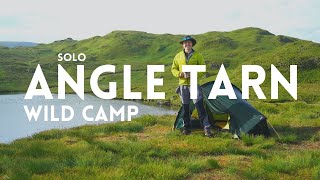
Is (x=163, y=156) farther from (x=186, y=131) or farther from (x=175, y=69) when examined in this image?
(x=175, y=69)

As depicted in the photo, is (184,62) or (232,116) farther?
(232,116)

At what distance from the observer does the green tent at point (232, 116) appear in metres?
16.1

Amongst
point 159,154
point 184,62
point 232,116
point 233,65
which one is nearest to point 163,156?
point 159,154

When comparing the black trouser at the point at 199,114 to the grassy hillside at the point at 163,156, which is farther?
the black trouser at the point at 199,114

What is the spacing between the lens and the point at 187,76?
15781 mm

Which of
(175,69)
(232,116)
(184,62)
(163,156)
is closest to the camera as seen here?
(163,156)

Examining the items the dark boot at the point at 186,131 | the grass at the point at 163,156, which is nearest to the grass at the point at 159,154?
the grass at the point at 163,156

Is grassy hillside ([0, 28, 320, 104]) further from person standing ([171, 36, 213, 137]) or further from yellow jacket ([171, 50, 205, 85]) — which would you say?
yellow jacket ([171, 50, 205, 85])

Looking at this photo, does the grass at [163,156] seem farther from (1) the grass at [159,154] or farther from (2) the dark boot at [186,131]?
(2) the dark boot at [186,131]

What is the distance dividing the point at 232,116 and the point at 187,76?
242cm

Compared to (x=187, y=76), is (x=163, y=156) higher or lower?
lower

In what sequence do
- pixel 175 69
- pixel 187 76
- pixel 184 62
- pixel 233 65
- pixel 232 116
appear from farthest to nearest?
pixel 233 65, pixel 232 116, pixel 175 69, pixel 184 62, pixel 187 76

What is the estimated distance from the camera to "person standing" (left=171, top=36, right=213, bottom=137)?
1590 cm

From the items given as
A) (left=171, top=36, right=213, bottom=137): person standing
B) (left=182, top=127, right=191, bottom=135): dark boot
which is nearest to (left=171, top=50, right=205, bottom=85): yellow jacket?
(left=171, top=36, right=213, bottom=137): person standing
